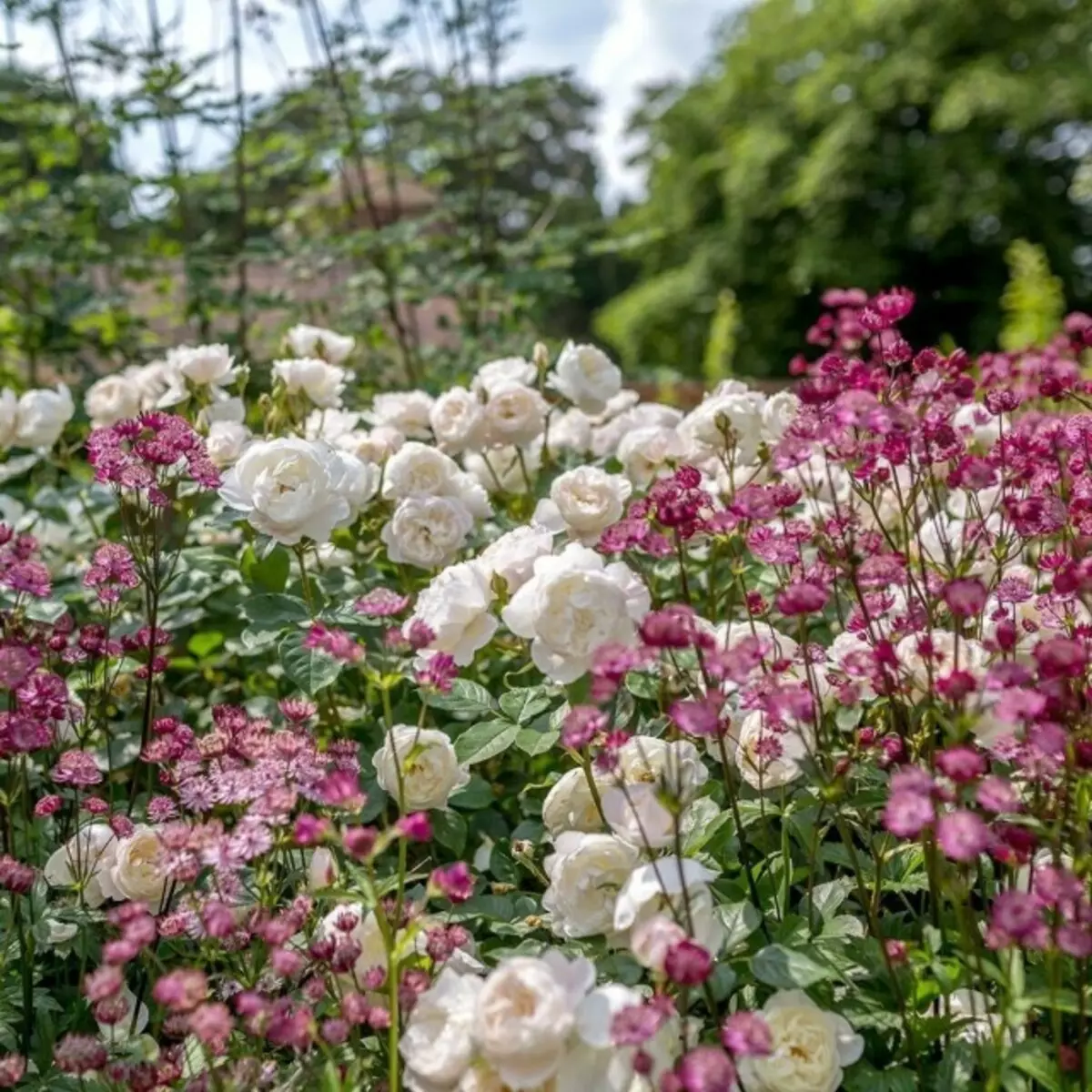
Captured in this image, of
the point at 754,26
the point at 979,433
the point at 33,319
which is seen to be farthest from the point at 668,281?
the point at 979,433

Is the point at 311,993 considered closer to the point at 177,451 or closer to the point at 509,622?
the point at 509,622

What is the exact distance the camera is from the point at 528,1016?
959mm

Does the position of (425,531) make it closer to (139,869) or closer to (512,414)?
(512,414)

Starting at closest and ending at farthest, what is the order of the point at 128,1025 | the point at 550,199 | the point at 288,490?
1. the point at 128,1025
2. the point at 288,490
3. the point at 550,199

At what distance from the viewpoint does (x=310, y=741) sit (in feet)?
4.48

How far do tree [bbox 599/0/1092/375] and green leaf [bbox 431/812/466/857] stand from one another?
12629 millimetres

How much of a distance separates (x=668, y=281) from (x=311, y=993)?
17.6m

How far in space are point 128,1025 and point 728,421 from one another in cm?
122

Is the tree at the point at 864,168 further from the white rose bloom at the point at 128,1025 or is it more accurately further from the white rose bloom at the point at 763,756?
the white rose bloom at the point at 128,1025

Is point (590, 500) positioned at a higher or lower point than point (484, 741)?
higher

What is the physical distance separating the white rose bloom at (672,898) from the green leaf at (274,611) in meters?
0.77

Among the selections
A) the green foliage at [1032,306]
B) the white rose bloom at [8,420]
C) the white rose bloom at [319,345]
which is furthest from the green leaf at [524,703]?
the green foliage at [1032,306]

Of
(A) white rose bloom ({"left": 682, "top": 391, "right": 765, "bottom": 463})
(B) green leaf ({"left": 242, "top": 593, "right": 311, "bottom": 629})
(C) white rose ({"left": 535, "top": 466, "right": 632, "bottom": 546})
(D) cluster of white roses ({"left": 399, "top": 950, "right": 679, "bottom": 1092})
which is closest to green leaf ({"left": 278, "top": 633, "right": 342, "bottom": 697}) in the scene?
(B) green leaf ({"left": 242, "top": 593, "right": 311, "bottom": 629})

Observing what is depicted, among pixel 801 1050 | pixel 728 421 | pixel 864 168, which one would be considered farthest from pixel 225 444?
pixel 864 168
